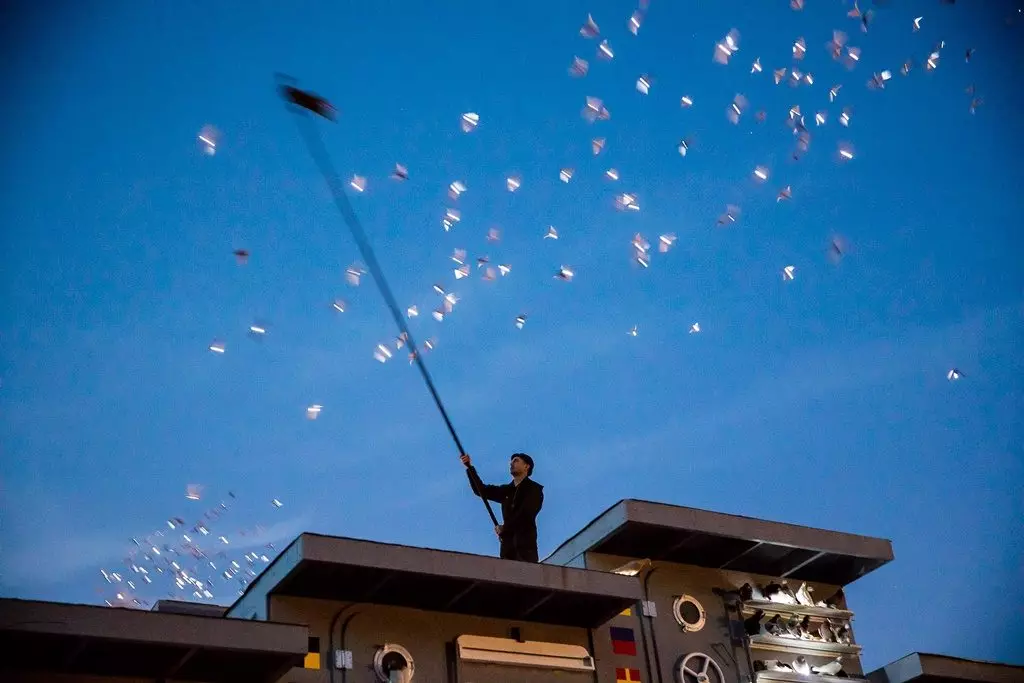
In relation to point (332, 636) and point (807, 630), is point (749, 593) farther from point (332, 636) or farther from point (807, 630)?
point (332, 636)

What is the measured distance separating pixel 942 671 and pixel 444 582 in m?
9.99

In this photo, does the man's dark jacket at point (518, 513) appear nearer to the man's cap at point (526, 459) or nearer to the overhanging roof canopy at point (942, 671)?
the man's cap at point (526, 459)

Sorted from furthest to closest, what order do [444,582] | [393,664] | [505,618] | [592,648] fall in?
[592,648] < [505,618] < [444,582] < [393,664]

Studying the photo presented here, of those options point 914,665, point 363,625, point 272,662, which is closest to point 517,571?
point 363,625

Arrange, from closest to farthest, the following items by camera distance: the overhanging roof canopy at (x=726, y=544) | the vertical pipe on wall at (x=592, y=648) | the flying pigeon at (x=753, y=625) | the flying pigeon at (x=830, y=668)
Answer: the vertical pipe on wall at (x=592, y=648) → the overhanging roof canopy at (x=726, y=544) → the flying pigeon at (x=753, y=625) → the flying pigeon at (x=830, y=668)

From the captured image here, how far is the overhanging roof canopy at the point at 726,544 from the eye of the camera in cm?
1934

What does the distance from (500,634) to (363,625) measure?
2.28 meters

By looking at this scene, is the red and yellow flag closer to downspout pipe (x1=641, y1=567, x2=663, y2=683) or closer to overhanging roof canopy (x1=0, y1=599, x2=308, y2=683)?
downspout pipe (x1=641, y1=567, x2=663, y2=683)

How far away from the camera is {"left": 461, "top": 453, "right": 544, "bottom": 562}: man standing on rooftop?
755 inches

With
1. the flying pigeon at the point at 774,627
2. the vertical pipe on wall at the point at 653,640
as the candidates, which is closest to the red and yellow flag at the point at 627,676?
the vertical pipe on wall at the point at 653,640

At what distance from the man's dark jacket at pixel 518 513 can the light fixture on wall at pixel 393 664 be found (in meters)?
2.85

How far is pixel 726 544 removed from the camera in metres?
20.2

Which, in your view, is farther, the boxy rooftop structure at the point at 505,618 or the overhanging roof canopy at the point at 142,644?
the boxy rooftop structure at the point at 505,618

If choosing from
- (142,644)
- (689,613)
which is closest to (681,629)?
(689,613)
